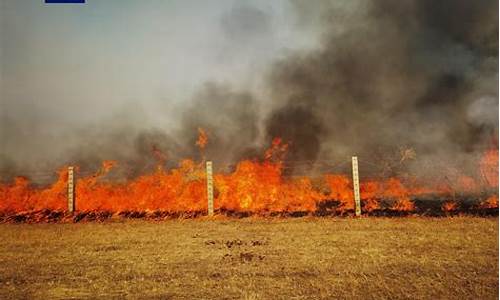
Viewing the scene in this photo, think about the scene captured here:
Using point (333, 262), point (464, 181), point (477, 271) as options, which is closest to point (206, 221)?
point (333, 262)

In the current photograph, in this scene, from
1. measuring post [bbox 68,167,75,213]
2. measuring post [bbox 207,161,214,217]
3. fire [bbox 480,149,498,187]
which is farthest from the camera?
fire [bbox 480,149,498,187]

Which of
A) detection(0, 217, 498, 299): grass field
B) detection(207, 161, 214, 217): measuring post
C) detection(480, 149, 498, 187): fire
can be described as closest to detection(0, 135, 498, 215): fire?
detection(480, 149, 498, 187): fire

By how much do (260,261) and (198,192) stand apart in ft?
24.3

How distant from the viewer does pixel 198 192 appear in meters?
12.7

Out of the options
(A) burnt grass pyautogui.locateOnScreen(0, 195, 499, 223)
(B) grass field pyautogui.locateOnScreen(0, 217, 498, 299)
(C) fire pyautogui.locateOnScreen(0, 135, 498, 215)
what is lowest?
(B) grass field pyautogui.locateOnScreen(0, 217, 498, 299)

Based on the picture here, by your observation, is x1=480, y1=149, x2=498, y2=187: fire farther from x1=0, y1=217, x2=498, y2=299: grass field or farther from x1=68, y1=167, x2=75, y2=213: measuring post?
x1=68, y1=167, x2=75, y2=213: measuring post

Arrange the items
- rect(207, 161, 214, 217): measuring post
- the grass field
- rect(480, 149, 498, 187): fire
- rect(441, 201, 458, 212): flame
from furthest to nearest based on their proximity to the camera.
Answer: rect(480, 149, 498, 187): fire < rect(207, 161, 214, 217): measuring post < rect(441, 201, 458, 212): flame < the grass field

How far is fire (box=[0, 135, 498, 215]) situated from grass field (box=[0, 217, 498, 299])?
2877 mm

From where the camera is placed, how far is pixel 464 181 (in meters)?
14.5

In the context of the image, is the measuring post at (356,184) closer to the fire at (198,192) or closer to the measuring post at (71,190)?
the fire at (198,192)

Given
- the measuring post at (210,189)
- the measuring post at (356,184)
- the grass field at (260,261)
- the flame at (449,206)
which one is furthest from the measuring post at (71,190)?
the flame at (449,206)

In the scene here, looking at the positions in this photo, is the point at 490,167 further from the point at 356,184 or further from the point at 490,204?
the point at 356,184

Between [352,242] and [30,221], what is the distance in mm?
9290

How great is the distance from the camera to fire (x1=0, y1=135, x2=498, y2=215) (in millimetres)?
12125
